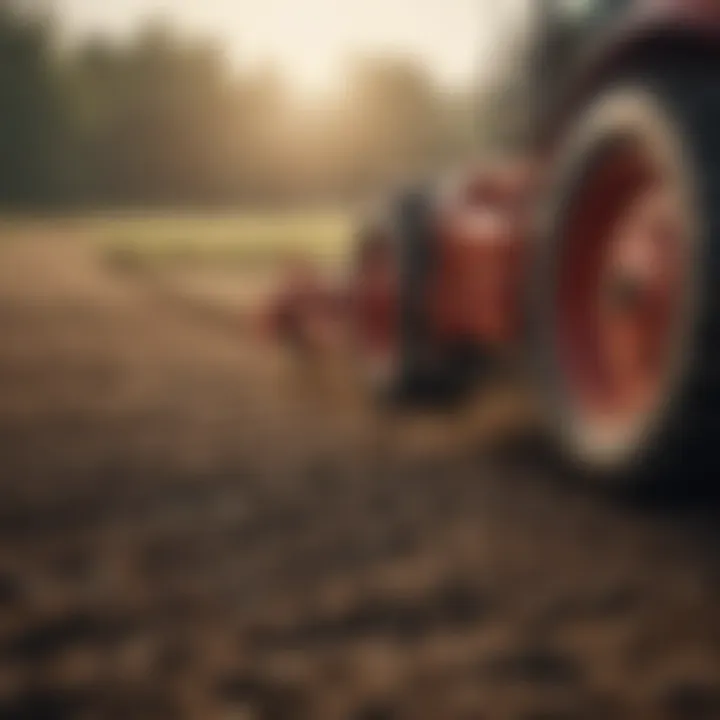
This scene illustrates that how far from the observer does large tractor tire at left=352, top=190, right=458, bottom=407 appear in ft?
5.68

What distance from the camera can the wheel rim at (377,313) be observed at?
6.07 ft

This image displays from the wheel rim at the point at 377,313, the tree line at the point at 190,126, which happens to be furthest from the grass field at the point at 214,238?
the wheel rim at the point at 377,313

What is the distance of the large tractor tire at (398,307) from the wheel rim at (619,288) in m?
0.42

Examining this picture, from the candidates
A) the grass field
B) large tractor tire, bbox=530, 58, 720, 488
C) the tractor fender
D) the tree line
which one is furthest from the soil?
the grass field

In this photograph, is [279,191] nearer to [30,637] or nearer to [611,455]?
[611,455]

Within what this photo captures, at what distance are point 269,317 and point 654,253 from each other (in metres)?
1.26

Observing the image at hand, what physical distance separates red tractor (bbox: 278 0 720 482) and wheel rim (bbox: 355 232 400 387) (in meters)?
0.08

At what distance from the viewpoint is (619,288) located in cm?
121

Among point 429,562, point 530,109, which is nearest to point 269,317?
point 530,109

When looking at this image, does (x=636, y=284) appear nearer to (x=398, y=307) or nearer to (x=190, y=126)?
(x=398, y=307)

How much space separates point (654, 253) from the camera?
117 centimetres

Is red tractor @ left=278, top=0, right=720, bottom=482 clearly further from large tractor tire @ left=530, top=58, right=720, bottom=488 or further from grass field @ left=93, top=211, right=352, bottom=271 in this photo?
grass field @ left=93, top=211, right=352, bottom=271

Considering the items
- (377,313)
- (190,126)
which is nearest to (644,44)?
(377,313)

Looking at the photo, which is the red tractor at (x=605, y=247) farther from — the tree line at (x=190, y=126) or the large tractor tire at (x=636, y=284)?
the tree line at (x=190, y=126)
